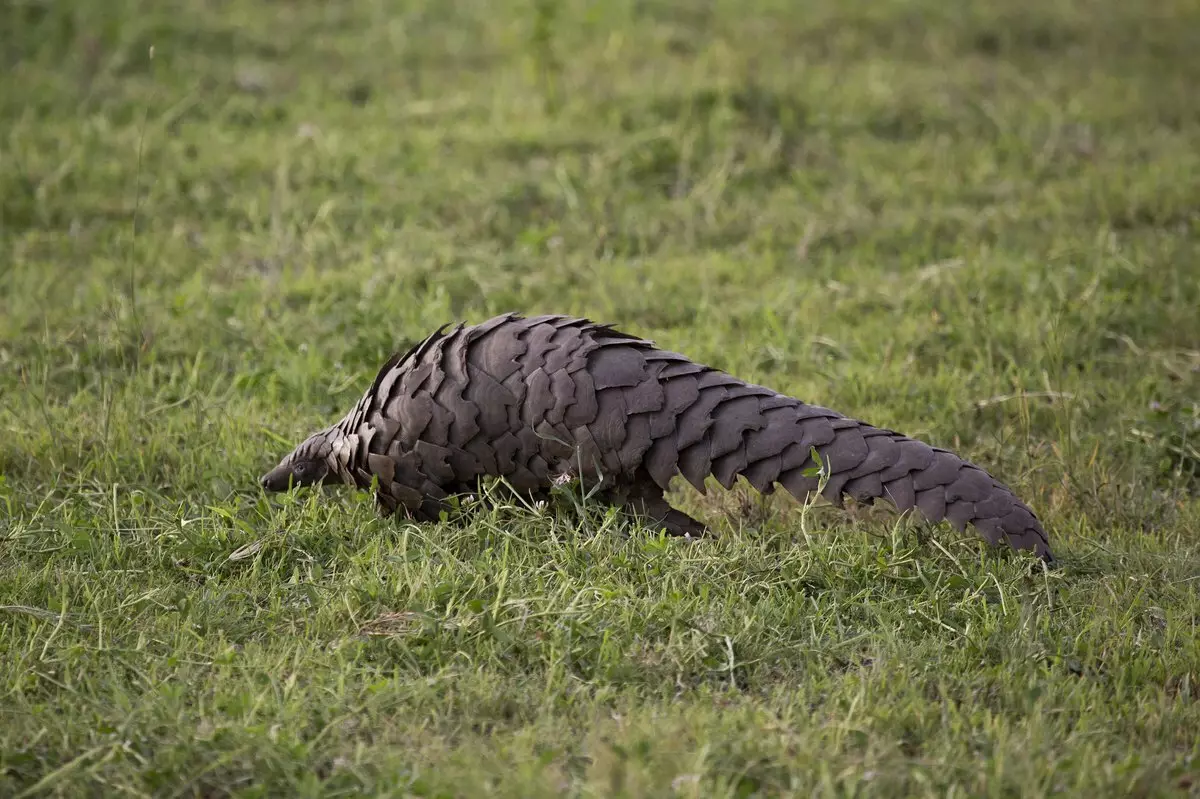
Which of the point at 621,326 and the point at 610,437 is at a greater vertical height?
the point at 610,437

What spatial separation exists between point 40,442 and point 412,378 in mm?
1250

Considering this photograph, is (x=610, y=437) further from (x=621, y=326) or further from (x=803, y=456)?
(x=621, y=326)

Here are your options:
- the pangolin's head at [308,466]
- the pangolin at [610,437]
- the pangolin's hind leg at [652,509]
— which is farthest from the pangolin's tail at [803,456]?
the pangolin's head at [308,466]

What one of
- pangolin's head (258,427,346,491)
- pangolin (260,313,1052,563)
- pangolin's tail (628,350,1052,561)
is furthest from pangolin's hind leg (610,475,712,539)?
pangolin's head (258,427,346,491)

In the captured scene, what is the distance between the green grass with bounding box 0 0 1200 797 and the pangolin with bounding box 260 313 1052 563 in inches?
5.0

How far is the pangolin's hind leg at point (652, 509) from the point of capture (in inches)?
125

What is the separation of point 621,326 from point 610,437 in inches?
68.2

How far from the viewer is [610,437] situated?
3.05m

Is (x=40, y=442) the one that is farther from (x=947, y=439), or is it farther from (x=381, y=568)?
(x=947, y=439)

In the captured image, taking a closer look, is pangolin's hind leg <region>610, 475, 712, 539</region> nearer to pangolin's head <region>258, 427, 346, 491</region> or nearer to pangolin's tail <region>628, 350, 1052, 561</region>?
pangolin's tail <region>628, 350, 1052, 561</region>

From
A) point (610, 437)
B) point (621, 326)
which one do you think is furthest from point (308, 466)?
point (621, 326)

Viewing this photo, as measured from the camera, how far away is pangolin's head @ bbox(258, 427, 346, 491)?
11.0 ft

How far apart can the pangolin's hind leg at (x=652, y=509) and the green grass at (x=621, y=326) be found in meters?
0.10

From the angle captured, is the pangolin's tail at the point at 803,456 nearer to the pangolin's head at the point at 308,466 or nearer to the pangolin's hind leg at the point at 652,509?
the pangolin's hind leg at the point at 652,509
